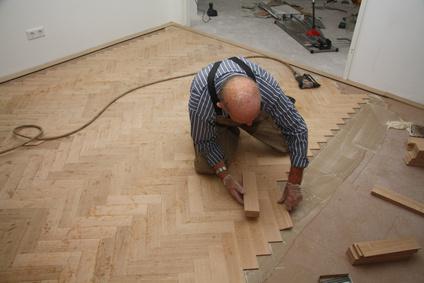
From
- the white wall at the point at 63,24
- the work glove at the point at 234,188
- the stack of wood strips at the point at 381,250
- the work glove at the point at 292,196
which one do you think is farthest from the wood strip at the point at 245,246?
the white wall at the point at 63,24

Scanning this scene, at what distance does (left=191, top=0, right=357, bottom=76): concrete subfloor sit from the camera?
3.55 meters

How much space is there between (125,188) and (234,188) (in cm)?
63

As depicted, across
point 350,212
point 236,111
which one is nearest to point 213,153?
point 236,111

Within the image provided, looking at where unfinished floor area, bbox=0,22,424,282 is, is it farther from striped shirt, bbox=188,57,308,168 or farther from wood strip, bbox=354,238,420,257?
striped shirt, bbox=188,57,308,168

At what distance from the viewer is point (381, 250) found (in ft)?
5.39

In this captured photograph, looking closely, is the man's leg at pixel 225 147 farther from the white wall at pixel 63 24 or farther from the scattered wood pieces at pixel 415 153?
the white wall at pixel 63 24

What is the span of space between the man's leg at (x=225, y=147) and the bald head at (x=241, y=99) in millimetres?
487

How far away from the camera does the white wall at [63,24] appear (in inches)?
112

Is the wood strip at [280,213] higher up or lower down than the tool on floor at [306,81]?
lower down

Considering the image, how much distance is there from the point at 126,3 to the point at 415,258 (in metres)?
3.30

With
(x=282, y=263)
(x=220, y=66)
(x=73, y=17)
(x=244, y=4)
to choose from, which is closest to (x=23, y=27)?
(x=73, y=17)

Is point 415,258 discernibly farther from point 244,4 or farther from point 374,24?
point 244,4

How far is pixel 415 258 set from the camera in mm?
1713

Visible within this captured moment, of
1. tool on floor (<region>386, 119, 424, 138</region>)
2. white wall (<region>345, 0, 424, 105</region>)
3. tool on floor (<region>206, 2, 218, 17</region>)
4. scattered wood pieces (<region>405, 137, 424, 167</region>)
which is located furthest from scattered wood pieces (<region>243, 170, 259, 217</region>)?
tool on floor (<region>206, 2, 218, 17</region>)
